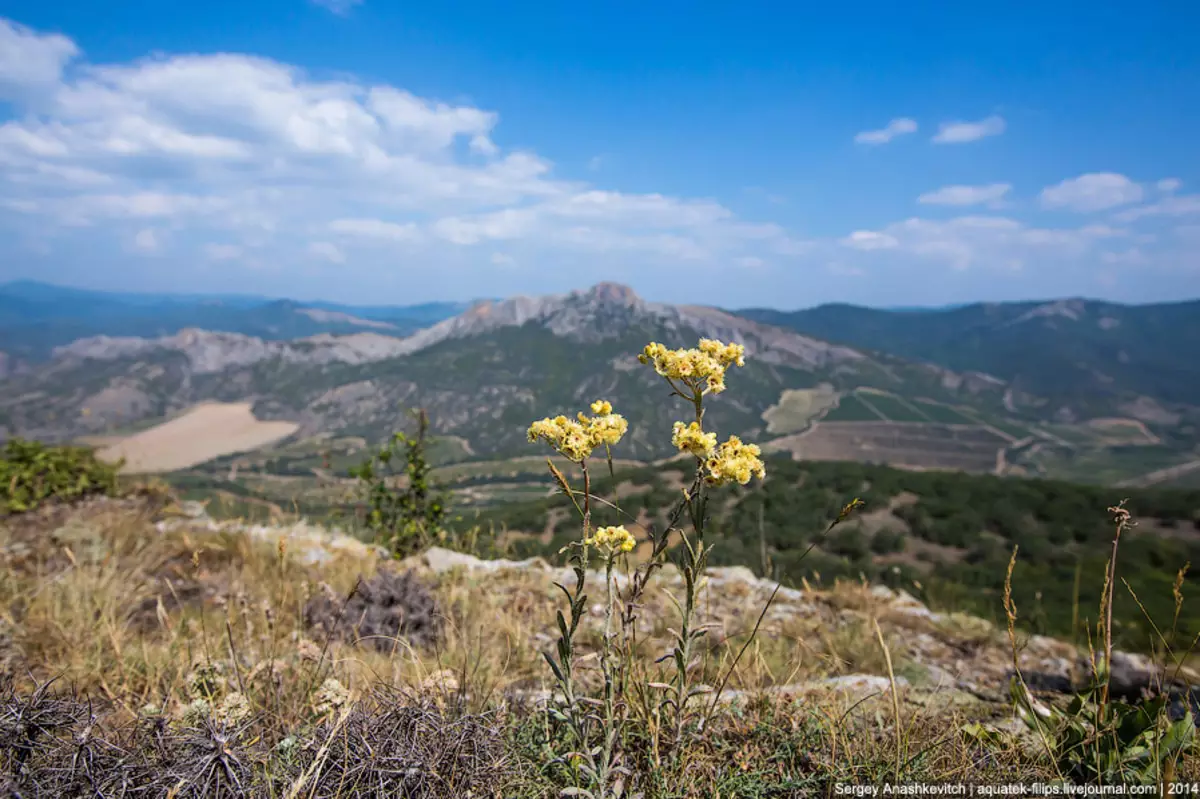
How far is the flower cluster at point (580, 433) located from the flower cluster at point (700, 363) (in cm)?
29

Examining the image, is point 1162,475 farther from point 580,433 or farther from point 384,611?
point 580,433

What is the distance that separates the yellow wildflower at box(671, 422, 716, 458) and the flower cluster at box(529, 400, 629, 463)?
22 cm

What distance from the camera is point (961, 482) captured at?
44.5 metres

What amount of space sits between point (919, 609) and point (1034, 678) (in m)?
2.39

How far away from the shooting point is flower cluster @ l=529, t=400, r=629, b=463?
2.24 meters

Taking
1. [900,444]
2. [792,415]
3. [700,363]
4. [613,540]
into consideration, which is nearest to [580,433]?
[613,540]

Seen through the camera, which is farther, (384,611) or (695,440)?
(384,611)

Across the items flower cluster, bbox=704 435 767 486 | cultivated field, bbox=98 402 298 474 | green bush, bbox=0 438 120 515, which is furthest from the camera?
cultivated field, bbox=98 402 298 474

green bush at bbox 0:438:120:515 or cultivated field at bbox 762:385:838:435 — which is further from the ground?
green bush at bbox 0:438:120:515

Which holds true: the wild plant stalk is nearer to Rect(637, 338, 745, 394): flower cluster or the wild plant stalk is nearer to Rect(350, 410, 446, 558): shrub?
Rect(637, 338, 745, 394): flower cluster

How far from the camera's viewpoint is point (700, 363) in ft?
7.91

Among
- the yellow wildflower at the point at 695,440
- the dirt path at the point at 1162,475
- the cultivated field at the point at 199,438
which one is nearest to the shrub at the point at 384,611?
the yellow wildflower at the point at 695,440

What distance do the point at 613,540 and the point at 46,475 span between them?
11375 mm

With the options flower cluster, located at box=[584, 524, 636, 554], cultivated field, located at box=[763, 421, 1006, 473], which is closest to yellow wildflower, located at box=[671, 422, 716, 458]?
flower cluster, located at box=[584, 524, 636, 554]
